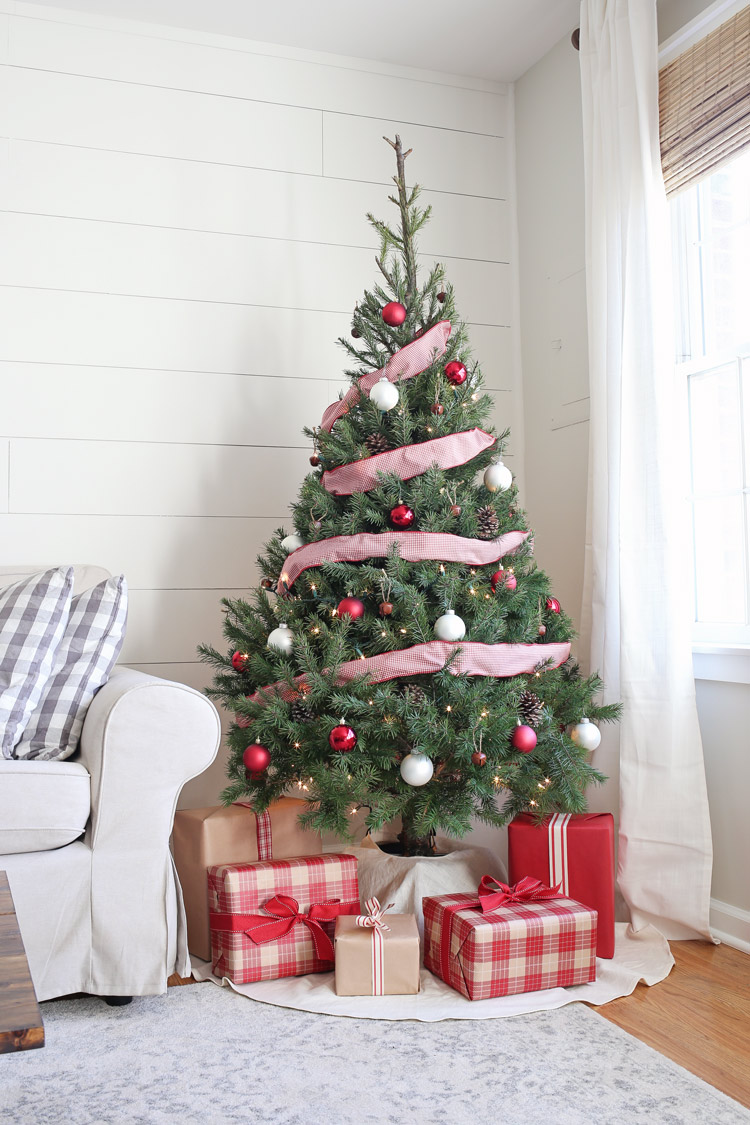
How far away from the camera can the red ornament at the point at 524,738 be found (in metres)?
2.04

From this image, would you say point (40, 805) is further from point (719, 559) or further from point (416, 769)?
point (719, 559)

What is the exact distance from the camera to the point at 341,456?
7.39ft

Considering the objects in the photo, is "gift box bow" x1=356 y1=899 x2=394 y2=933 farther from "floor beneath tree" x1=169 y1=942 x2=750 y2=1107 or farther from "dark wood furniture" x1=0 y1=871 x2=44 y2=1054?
"dark wood furniture" x1=0 y1=871 x2=44 y2=1054

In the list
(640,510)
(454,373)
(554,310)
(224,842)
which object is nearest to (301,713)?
(224,842)

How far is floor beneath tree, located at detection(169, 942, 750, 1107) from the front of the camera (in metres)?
1.61

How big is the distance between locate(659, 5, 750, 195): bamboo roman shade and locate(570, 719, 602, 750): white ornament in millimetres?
1388

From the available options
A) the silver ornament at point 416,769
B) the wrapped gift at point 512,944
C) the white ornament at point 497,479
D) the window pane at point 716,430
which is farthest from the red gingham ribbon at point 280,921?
the window pane at point 716,430

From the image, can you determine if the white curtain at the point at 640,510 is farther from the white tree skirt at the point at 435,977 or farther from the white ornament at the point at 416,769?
the white ornament at the point at 416,769

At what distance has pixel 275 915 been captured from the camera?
2021mm

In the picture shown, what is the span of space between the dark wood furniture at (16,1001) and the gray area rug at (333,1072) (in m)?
0.69

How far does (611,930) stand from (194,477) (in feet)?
5.74

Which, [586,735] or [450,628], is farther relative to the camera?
[586,735]

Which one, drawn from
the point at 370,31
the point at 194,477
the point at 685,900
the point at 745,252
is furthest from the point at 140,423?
the point at 685,900

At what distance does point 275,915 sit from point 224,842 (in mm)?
219
